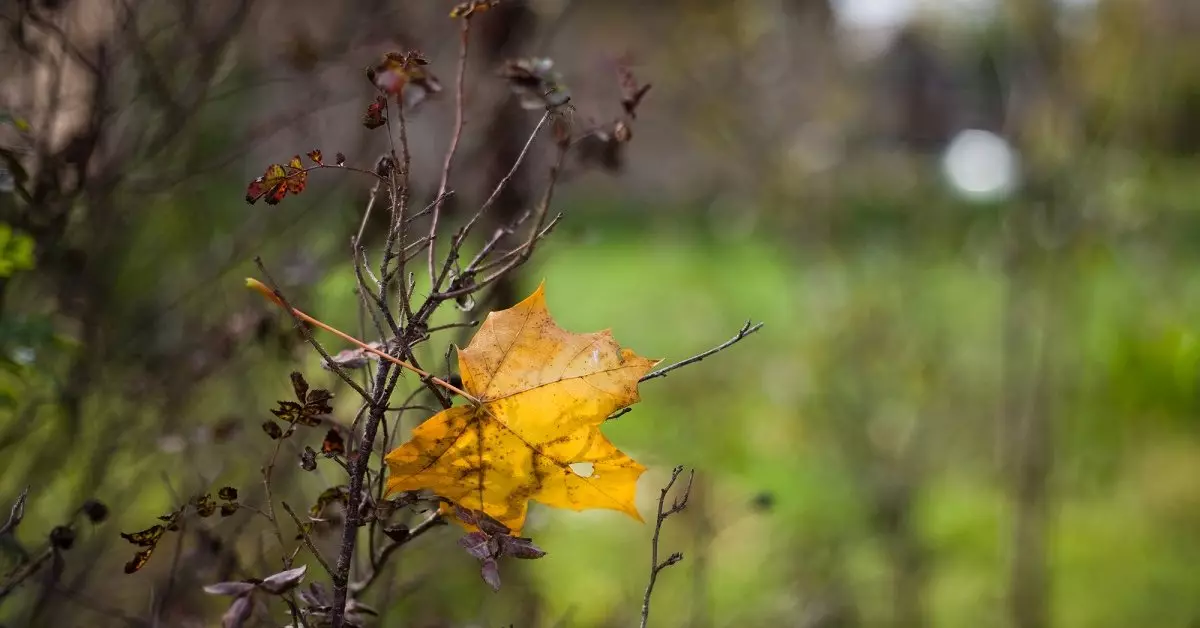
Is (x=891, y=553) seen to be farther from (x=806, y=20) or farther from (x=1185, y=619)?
(x=806, y=20)

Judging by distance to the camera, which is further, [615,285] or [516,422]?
[615,285]

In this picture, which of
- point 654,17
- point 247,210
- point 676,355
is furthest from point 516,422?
point 654,17

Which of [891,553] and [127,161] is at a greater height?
[127,161]

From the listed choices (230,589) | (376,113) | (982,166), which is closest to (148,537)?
(230,589)

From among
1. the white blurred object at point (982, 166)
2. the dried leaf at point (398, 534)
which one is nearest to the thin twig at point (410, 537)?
the dried leaf at point (398, 534)

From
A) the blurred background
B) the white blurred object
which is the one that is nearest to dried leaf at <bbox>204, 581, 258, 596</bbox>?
the blurred background

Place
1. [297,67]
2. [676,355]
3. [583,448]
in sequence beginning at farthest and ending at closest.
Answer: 1. [676,355]
2. [297,67]
3. [583,448]
